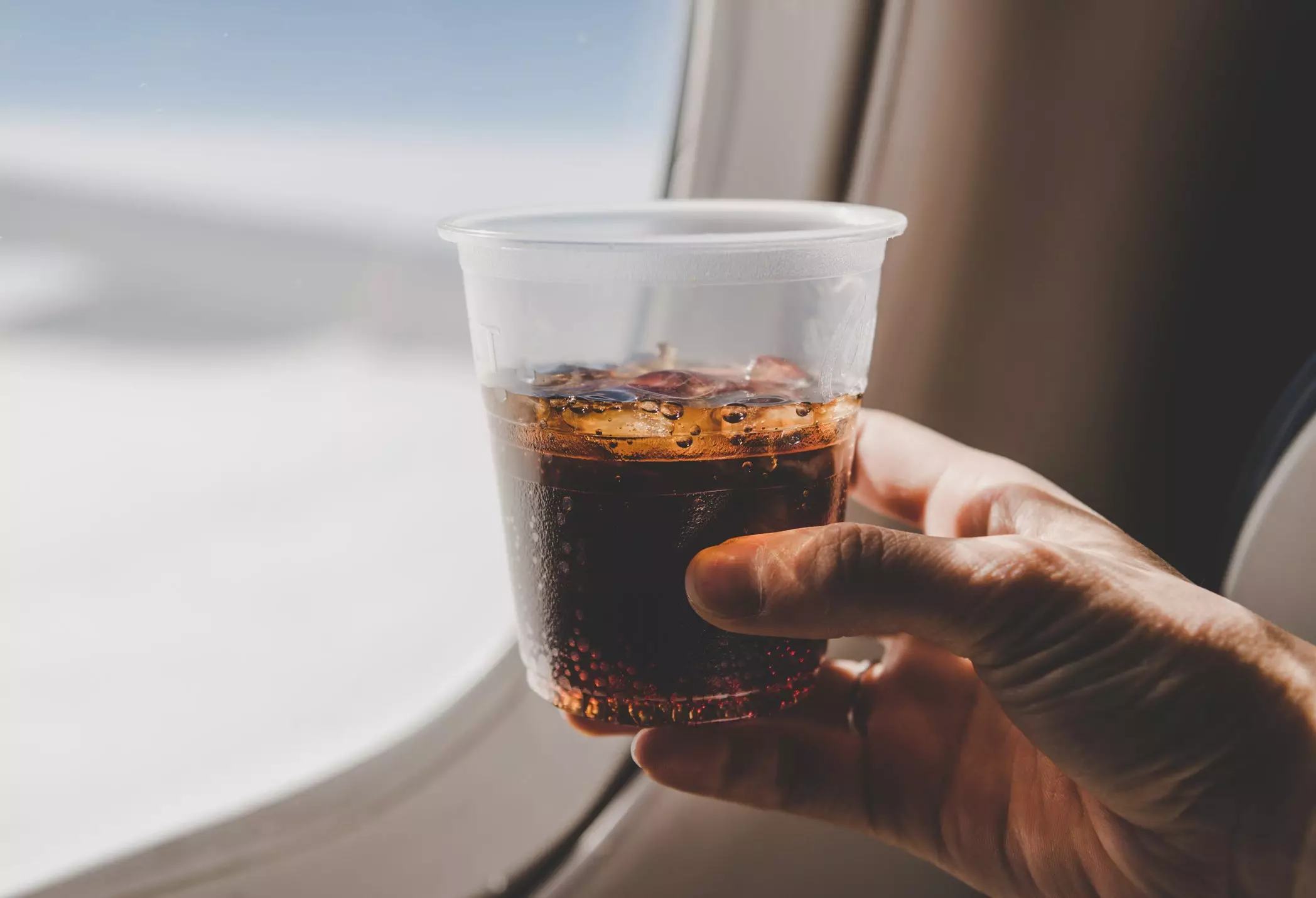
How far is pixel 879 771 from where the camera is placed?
1077 mm

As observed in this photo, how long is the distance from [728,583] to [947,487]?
47cm

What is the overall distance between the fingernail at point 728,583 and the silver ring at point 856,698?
484 millimetres

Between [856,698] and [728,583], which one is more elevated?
[728,583]

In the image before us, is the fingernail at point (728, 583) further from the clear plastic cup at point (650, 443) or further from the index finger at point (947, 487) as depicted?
the index finger at point (947, 487)

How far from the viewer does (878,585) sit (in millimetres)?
716

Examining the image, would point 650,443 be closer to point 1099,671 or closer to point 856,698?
point 1099,671

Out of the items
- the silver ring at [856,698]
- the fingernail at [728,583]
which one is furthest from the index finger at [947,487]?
the fingernail at [728,583]

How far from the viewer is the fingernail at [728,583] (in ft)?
2.31

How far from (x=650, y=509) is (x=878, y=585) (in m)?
0.18

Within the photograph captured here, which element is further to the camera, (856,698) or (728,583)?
(856,698)

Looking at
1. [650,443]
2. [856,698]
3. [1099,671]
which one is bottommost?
[856,698]

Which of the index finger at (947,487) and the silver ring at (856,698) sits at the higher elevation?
the index finger at (947,487)

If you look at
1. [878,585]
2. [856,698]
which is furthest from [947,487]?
[878,585]

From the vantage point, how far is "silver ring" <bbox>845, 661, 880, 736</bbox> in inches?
44.3
